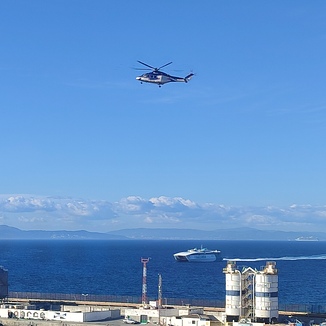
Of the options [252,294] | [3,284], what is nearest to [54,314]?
[3,284]

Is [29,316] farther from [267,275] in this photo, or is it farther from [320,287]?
[320,287]

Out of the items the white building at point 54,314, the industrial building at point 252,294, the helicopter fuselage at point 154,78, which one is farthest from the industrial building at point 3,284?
the helicopter fuselage at point 154,78

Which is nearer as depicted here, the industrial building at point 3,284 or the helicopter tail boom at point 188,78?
the industrial building at point 3,284

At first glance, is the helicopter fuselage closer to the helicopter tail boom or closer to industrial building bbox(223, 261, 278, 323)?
the helicopter tail boom

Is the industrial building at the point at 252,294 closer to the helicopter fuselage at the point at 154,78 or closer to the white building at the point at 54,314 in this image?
the white building at the point at 54,314

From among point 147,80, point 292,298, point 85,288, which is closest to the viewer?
point 147,80

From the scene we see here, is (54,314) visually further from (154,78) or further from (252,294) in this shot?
(154,78)

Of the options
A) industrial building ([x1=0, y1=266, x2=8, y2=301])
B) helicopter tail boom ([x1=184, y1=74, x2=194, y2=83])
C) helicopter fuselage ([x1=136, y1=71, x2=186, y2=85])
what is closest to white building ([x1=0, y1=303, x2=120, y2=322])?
industrial building ([x1=0, y1=266, x2=8, y2=301])

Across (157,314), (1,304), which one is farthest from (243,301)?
(1,304)
